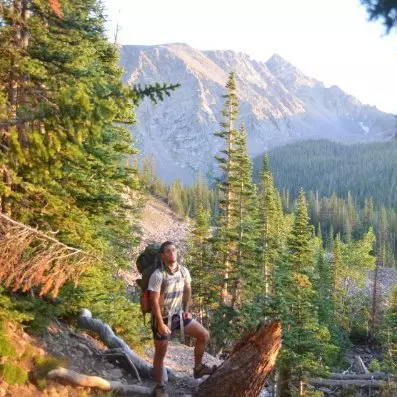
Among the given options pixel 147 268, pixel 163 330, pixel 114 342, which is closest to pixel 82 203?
pixel 114 342

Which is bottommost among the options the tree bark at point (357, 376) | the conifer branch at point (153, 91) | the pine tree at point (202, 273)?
the tree bark at point (357, 376)

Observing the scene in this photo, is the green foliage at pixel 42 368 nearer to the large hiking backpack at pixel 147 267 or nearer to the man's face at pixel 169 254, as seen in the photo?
the large hiking backpack at pixel 147 267

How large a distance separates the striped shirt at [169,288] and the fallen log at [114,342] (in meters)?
1.73

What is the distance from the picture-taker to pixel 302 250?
21359 mm

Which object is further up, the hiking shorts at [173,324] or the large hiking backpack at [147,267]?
the large hiking backpack at [147,267]

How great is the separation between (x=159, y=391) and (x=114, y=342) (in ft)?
6.96

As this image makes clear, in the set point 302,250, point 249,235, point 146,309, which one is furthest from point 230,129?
point 146,309

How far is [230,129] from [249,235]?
5.91 m

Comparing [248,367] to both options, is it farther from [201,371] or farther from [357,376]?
[357,376]

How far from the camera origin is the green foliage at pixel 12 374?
18.8 feet

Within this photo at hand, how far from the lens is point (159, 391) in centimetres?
712

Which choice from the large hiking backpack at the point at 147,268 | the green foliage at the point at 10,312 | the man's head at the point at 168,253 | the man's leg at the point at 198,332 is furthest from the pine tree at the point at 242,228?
the green foliage at the point at 10,312

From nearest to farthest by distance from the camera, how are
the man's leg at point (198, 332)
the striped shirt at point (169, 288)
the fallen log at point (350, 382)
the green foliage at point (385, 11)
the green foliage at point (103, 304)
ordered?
the green foliage at point (385, 11)
the striped shirt at point (169, 288)
the man's leg at point (198, 332)
the green foliage at point (103, 304)
the fallen log at point (350, 382)

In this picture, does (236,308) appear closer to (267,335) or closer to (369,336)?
(267,335)
